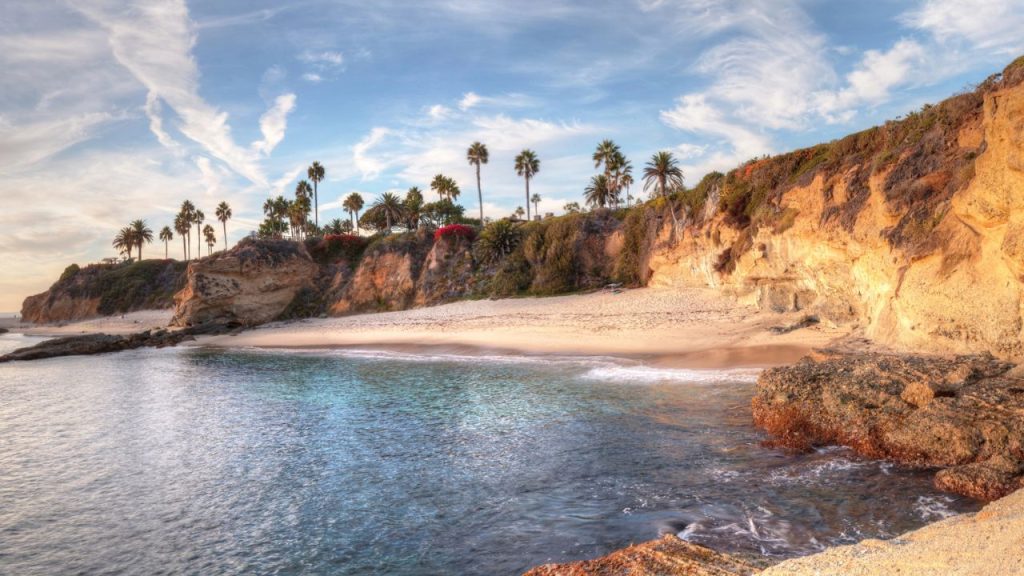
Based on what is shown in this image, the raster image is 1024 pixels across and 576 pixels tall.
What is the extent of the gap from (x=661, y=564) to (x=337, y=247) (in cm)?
6149

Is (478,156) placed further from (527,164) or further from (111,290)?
(111,290)

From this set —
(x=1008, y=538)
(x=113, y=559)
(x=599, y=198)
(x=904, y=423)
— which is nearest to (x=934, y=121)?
(x=904, y=423)

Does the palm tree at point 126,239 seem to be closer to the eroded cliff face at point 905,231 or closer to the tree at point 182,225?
the tree at point 182,225

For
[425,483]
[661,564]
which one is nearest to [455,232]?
[425,483]

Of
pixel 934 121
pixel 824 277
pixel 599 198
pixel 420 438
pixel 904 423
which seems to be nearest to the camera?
pixel 904 423

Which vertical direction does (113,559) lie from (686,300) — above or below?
below

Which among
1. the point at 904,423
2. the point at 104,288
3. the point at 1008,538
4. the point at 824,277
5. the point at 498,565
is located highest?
the point at 104,288

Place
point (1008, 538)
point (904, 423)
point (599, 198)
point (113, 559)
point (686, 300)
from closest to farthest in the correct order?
point (1008, 538)
point (113, 559)
point (904, 423)
point (686, 300)
point (599, 198)

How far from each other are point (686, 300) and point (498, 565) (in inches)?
1116

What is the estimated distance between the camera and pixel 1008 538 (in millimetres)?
4457

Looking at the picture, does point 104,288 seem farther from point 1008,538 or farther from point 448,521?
point 1008,538

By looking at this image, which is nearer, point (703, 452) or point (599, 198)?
point (703, 452)

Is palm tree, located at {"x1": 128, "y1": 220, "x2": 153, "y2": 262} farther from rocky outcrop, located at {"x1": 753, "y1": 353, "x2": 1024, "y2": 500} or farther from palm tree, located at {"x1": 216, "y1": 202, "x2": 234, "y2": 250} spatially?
rocky outcrop, located at {"x1": 753, "y1": 353, "x2": 1024, "y2": 500}

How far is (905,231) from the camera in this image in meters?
18.7
